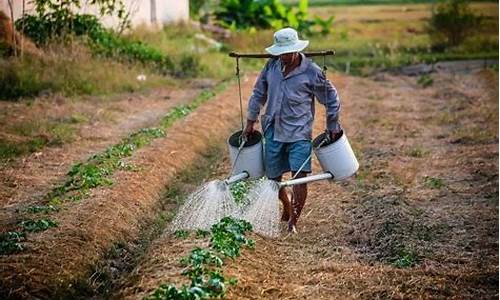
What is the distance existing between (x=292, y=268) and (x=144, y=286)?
1434 millimetres

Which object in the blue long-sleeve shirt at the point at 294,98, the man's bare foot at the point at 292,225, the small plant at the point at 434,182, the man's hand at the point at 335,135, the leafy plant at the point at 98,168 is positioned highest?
the blue long-sleeve shirt at the point at 294,98

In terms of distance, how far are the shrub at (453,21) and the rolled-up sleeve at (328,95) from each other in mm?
19972

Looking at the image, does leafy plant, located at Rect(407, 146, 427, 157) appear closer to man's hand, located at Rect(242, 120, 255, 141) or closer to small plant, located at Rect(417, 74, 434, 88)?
man's hand, located at Rect(242, 120, 255, 141)

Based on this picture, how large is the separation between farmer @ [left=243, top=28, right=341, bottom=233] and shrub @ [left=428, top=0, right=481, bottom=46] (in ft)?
65.5

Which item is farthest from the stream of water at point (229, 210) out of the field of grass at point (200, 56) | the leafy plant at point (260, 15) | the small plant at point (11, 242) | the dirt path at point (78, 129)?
the leafy plant at point (260, 15)

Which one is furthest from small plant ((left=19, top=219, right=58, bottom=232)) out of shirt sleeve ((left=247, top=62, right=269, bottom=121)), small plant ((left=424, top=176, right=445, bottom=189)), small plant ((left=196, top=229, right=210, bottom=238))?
small plant ((left=424, top=176, right=445, bottom=189))

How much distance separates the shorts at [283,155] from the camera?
26.2 ft

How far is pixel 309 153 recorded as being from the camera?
7.97m

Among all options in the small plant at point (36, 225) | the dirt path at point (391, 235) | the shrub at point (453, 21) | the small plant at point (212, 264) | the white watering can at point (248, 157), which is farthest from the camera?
the shrub at point (453, 21)

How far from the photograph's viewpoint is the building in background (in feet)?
58.1

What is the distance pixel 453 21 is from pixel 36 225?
21.2 m

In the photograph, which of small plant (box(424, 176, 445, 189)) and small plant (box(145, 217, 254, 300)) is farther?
small plant (box(424, 176, 445, 189))

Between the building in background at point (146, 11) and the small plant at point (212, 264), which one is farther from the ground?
the building in background at point (146, 11)

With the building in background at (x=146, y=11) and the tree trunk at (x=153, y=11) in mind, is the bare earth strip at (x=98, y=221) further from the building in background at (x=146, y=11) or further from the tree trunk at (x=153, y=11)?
the tree trunk at (x=153, y=11)
